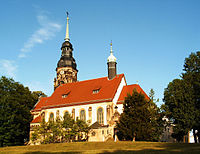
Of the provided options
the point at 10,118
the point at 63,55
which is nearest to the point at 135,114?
the point at 10,118

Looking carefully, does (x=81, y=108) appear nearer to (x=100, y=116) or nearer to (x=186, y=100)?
(x=100, y=116)

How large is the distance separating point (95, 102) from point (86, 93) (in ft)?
14.8

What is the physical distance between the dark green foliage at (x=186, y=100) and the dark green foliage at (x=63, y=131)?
15.6m

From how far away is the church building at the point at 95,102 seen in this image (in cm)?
4356

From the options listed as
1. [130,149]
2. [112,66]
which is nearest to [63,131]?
[112,66]

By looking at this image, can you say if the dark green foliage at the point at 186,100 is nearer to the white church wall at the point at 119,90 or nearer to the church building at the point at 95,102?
the church building at the point at 95,102

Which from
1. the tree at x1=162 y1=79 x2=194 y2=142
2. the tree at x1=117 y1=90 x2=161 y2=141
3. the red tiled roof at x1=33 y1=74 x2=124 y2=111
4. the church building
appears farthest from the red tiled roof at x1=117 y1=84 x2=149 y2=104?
the tree at x1=117 y1=90 x2=161 y2=141

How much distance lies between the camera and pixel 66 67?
73.6m

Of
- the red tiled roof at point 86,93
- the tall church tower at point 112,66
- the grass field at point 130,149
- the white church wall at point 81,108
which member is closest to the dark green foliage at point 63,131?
the white church wall at point 81,108

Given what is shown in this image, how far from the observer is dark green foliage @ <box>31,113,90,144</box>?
138ft

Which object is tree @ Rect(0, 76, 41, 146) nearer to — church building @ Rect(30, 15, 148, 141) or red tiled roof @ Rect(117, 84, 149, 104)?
church building @ Rect(30, 15, 148, 141)

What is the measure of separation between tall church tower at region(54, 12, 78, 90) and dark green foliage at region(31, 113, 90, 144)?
28.9 meters

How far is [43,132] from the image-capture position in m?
43.8

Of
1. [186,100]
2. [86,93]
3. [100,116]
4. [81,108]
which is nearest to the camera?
[186,100]
